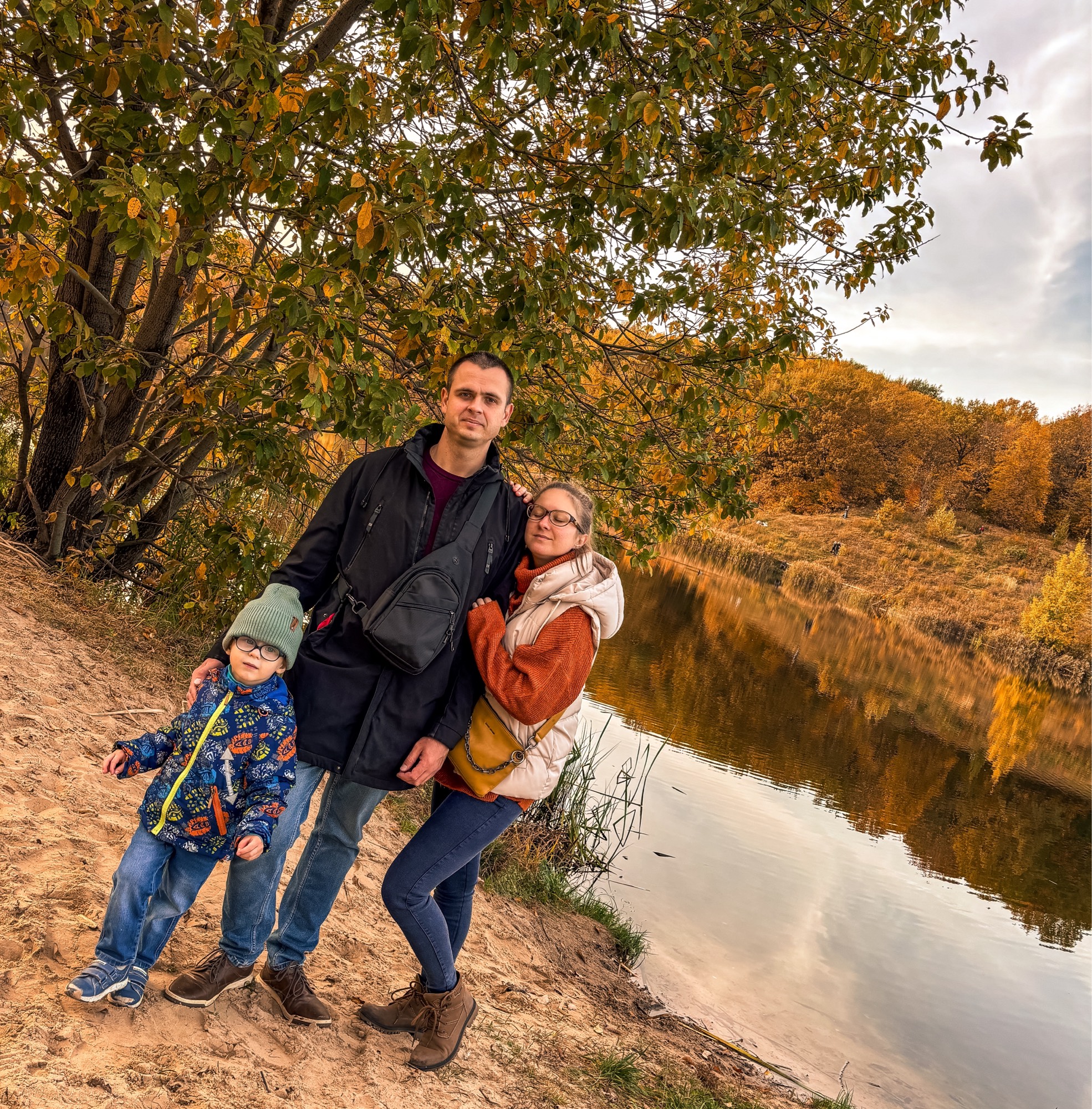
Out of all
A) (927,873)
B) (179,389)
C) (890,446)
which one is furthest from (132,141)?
(890,446)

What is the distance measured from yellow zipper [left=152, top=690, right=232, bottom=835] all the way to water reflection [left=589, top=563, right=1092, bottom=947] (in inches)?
364

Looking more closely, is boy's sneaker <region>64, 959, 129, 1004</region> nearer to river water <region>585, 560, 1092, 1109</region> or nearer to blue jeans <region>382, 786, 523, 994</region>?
blue jeans <region>382, 786, 523, 994</region>

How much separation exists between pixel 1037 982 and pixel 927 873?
201 cm

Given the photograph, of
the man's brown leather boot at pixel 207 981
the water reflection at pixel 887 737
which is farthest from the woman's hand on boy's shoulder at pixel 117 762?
the water reflection at pixel 887 737

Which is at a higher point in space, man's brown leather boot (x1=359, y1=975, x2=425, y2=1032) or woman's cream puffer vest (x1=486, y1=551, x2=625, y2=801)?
woman's cream puffer vest (x1=486, y1=551, x2=625, y2=801)

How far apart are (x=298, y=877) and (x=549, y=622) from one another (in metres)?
1.18

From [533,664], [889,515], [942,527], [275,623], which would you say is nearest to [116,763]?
[275,623]

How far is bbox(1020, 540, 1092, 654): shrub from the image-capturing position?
119 ft

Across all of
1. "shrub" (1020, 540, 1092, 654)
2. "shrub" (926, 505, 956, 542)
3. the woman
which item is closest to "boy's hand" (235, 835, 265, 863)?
the woman

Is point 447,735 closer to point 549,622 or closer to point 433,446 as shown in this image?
point 549,622

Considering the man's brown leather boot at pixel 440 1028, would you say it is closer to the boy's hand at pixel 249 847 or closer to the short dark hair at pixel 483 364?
the boy's hand at pixel 249 847

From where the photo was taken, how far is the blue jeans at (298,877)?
2719mm

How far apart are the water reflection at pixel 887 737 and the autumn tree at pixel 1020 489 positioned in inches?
1661

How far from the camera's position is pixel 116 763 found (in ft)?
8.36
